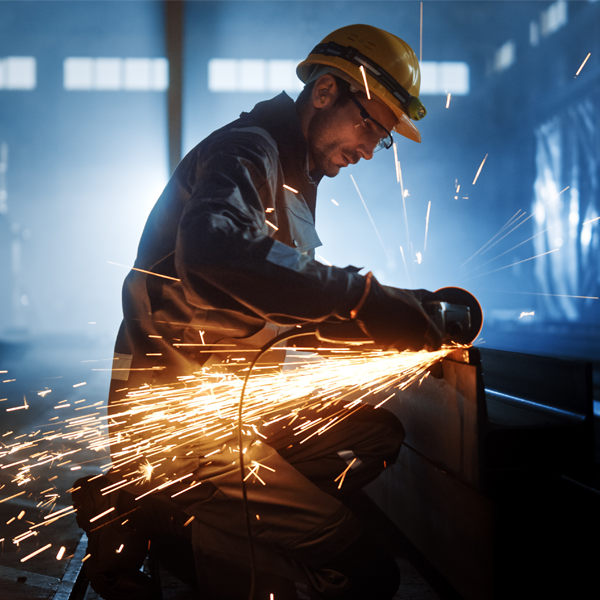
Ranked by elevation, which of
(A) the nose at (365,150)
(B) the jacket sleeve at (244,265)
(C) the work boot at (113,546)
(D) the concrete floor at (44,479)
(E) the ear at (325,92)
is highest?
(E) the ear at (325,92)

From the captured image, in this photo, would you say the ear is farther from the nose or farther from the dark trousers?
the dark trousers

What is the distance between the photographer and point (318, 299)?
1167 mm

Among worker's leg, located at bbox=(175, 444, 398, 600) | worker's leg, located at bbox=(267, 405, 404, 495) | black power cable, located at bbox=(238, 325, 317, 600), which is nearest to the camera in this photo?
black power cable, located at bbox=(238, 325, 317, 600)

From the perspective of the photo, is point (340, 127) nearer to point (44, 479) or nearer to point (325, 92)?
point (325, 92)

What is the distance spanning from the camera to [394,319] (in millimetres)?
1222

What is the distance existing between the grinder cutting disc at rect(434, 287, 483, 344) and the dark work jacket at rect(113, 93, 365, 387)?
0.46m

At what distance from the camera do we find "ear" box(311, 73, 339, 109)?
182 centimetres

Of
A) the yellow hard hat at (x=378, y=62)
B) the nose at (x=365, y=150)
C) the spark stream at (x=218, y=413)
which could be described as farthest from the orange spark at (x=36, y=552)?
the yellow hard hat at (x=378, y=62)

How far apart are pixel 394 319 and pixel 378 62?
1.18 metres

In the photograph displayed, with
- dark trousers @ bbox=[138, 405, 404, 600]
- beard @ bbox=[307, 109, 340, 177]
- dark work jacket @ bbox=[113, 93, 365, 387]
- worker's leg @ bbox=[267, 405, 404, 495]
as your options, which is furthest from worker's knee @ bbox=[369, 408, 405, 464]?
beard @ bbox=[307, 109, 340, 177]

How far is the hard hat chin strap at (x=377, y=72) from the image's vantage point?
184cm

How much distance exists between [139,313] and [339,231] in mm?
4787

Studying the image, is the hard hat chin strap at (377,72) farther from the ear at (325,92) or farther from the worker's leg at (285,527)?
the worker's leg at (285,527)

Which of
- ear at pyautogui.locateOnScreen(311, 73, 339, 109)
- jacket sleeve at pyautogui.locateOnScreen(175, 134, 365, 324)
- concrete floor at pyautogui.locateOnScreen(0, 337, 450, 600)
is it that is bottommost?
Answer: concrete floor at pyautogui.locateOnScreen(0, 337, 450, 600)
